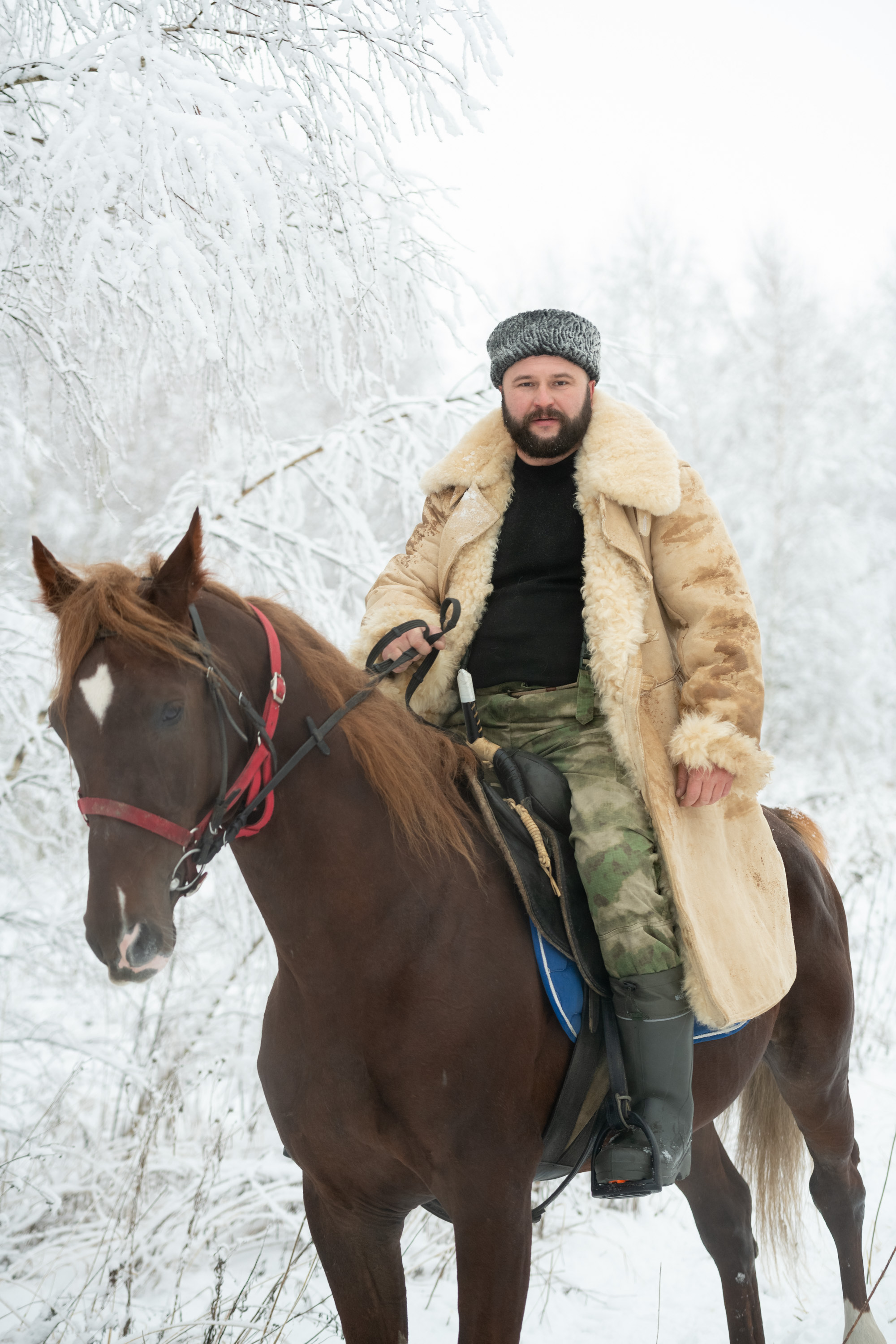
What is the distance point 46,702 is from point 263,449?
1.50 meters

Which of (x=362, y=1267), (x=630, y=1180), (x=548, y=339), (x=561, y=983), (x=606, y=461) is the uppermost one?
(x=548, y=339)

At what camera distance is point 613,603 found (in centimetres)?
238

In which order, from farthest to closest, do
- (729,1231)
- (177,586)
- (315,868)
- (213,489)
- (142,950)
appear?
(213,489) < (729,1231) < (315,868) < (177,586) < (142,950)

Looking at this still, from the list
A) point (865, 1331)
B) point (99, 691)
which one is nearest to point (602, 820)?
point (99, 691)

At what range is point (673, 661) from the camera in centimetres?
254

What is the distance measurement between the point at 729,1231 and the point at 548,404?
2842mm

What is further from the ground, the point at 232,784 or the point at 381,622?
the point at 381,622

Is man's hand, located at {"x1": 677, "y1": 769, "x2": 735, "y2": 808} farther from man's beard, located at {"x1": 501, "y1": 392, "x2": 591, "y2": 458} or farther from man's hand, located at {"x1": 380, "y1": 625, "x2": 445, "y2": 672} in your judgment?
man's beard, located at {"x1": 501, "y1": 392, "x2": 591, "y2": 458}

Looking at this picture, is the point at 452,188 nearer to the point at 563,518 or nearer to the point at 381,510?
the point at 563,518

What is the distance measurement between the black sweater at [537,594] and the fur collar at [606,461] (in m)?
0.11

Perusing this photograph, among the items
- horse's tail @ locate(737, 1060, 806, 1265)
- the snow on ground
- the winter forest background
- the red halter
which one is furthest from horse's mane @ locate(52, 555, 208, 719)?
horse's tail @ locate(737, 1060, 806, 1265)

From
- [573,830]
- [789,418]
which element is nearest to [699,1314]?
[573,830]

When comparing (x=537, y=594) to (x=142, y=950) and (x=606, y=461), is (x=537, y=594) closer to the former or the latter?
(x=606, y=461)

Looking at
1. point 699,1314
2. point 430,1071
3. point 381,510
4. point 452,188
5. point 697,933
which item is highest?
point 452,188
